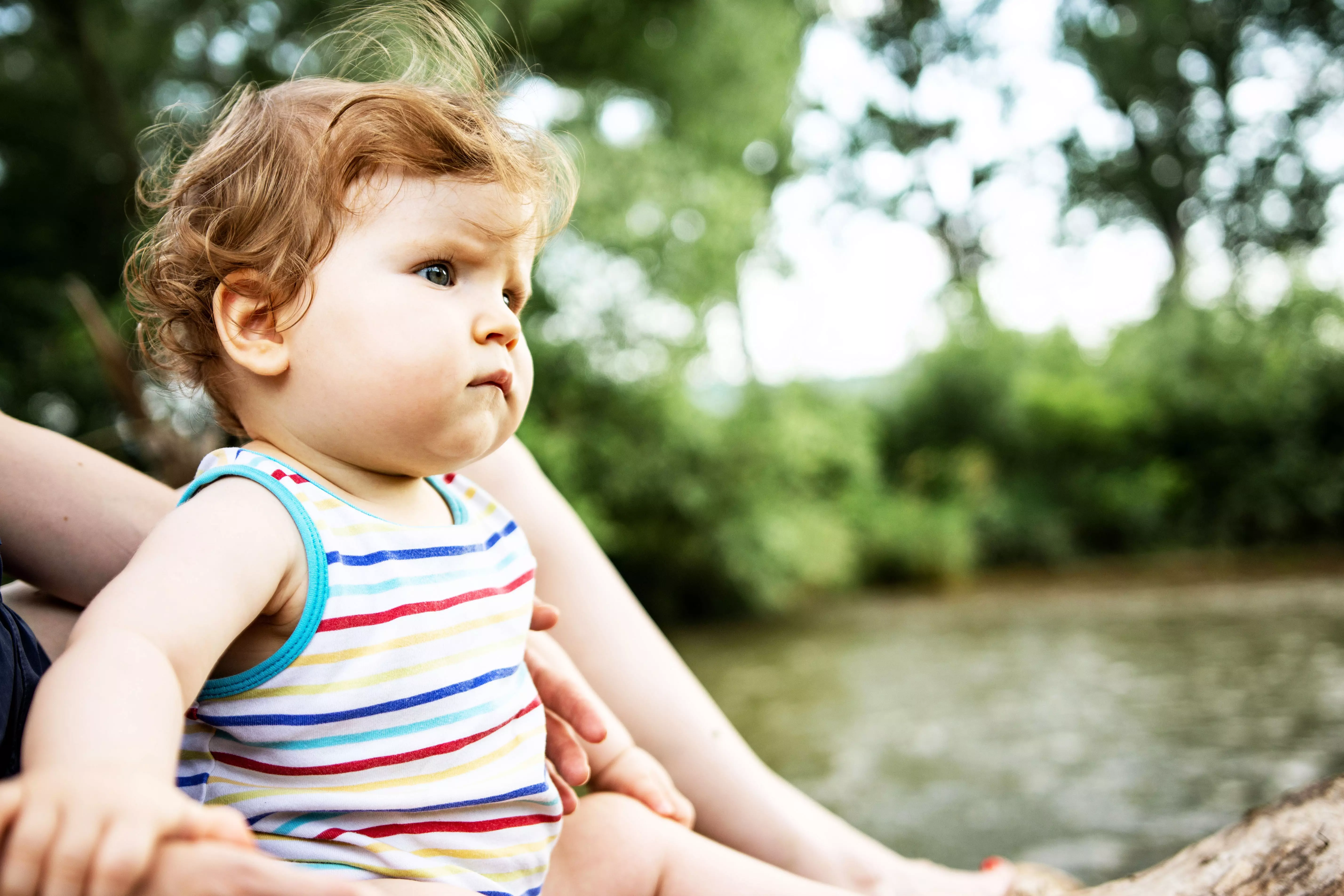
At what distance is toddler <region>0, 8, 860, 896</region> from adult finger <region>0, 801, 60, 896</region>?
0.16 meters

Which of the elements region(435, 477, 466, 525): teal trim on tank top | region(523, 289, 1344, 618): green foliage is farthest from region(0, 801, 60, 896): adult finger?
region(523, 289, 1344, 618): green foliage

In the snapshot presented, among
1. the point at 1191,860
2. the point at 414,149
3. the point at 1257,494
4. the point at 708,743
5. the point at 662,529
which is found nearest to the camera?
→ the point at 414,149

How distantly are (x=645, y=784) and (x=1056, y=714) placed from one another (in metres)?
Result: 4.94

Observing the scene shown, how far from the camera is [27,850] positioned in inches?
18.7

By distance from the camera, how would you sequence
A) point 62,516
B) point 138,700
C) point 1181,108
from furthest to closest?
1. point 1181,108
2. point 62,516
3. point 138,700

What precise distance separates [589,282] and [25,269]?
15.6ft

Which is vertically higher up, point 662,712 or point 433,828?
point 662,712

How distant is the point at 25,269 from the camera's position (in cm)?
821

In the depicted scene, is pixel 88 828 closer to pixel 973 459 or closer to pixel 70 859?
pixel 70 859

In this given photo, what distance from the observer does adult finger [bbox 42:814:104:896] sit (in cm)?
47

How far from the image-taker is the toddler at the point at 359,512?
77cm

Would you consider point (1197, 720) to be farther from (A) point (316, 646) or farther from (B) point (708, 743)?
(A) point (316, 646)

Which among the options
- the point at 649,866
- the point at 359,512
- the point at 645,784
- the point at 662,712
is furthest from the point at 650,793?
the point at 359,512

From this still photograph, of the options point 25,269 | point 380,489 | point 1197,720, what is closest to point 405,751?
point 380,489
